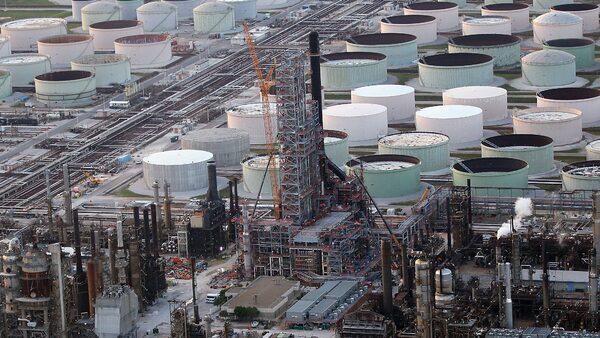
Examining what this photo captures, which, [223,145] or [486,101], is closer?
[223,145]

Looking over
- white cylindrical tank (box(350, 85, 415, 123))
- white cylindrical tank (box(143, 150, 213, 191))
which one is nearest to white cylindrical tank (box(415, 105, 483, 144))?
white cylindrical tank (box(350, 85, 415, 123))

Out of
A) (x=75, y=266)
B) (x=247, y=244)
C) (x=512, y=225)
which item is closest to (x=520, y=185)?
(x=512, y=225)

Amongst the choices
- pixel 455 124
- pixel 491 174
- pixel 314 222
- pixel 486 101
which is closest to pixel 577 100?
pixel 486 101

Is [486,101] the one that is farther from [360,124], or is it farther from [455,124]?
[360,124]

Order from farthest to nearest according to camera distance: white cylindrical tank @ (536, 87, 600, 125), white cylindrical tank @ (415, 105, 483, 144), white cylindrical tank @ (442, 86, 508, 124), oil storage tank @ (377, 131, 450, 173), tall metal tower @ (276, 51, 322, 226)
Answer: white cylindrical tank @ (442, 86, 508, 124) < white cylindrical tank @ (536, 87, 600, 125) < white cylindrical tank @ (415, 105, 483, 144) < oil storage tank @ (377, 131, 450, 173) < tall metal tower @ (276, 51, 322, 226)

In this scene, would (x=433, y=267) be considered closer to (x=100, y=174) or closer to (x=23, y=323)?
(x=23, y=323)

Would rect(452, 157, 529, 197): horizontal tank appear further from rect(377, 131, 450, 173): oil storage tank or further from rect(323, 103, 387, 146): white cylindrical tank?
rect(323, 103, 387, 146): white cylindrical tank
